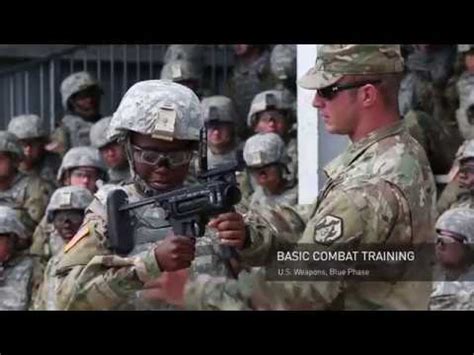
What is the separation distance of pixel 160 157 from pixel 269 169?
0.61 m

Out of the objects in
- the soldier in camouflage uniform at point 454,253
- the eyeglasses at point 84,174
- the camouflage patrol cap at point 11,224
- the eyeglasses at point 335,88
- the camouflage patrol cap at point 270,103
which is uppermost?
the eyeglasses at point 335,88

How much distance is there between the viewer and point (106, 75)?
10.8 meters

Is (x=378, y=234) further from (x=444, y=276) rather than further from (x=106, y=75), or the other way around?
(x=106, y=75)

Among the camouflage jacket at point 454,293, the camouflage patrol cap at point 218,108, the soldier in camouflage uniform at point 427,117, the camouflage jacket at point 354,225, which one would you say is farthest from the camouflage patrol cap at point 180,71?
the camouflage jacket at point 454,293

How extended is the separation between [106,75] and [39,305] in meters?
1.28

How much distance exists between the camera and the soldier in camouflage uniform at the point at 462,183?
416 inches

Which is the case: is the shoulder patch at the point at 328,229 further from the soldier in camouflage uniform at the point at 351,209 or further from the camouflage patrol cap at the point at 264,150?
the camouflage patrol cap at the point at 264,150

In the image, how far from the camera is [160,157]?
10.5 meters

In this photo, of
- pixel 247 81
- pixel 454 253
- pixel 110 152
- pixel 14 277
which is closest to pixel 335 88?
pixel 247 81

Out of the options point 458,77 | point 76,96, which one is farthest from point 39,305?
point 458,77

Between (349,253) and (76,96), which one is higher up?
(76,96)

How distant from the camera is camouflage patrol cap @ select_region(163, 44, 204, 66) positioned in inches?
422

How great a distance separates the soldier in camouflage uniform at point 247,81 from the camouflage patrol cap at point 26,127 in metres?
1.04
